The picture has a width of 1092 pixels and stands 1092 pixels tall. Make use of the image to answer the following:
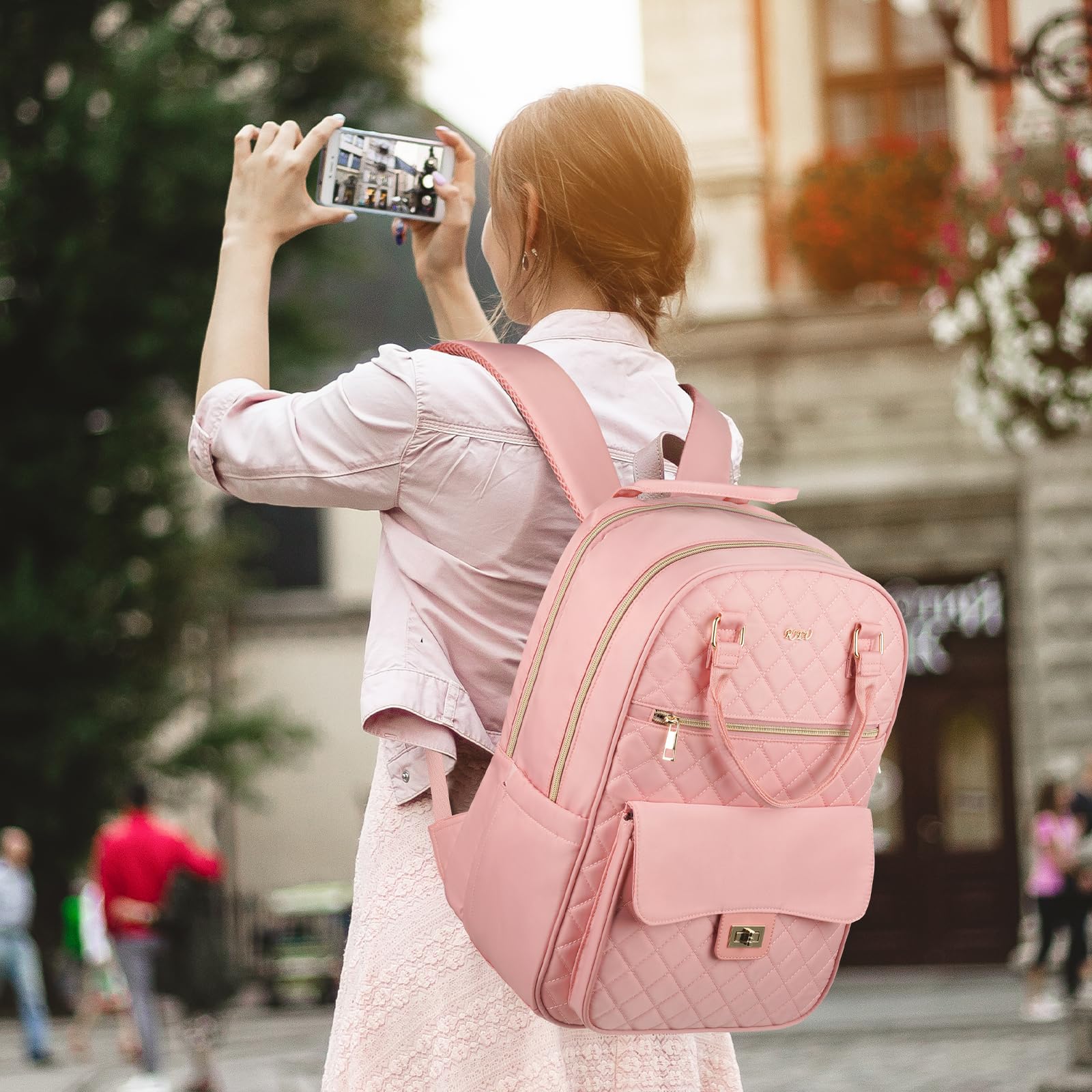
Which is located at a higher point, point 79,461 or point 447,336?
point 447,336

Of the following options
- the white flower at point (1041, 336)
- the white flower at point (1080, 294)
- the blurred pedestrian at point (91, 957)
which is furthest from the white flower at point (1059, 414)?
the blurred pedestrian at point (91, 957)

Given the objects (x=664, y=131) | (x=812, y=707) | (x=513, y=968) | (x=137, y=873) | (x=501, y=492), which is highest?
(x=664, y=131)

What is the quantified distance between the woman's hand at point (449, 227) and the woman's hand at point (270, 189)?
0.84 ft

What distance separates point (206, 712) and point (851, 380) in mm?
6906

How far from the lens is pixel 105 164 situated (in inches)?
605

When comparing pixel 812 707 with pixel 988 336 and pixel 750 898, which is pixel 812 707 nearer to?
pixel 750 898

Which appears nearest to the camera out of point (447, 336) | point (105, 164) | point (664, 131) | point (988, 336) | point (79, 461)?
point (664, 131)

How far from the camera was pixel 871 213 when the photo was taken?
53.9 feet

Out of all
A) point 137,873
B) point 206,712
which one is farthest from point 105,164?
point 137,873

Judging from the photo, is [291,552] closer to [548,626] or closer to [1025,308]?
[1025,308]

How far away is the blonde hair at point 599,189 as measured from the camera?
1.97m

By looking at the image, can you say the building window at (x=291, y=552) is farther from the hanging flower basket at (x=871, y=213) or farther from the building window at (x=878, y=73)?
the building window at (x=878, y=73)

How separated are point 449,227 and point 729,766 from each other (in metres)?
0.91

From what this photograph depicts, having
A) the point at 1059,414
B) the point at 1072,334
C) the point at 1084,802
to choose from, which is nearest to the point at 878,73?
the point at 1084,802
